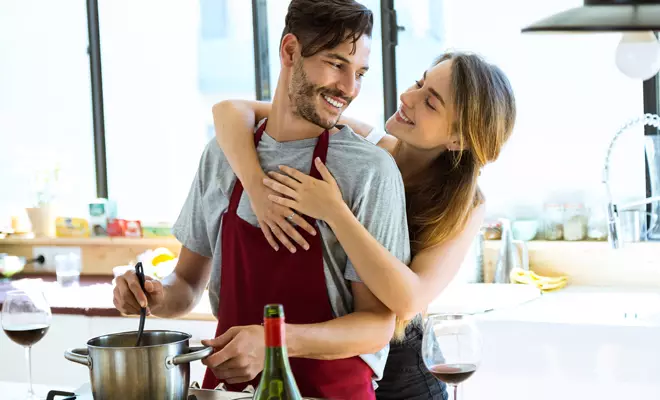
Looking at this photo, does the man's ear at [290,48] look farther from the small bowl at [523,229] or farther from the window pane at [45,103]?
the window pane at [45,103]

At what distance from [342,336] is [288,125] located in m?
0.50

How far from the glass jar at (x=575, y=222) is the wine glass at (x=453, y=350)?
222cm

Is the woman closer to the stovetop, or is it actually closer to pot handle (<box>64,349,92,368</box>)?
the stovetop

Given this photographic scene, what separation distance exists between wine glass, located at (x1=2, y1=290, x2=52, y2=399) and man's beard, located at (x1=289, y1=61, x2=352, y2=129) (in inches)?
26.4

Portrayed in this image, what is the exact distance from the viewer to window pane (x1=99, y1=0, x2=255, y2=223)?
168 inches

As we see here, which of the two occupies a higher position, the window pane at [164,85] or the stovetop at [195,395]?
the window pane at [164,85]

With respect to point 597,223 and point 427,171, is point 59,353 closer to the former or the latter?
point 427,171

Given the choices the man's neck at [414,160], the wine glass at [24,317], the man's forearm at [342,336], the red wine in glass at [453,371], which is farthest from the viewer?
the man's neck at [414,160]

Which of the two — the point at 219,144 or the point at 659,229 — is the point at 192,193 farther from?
the point at 659,229

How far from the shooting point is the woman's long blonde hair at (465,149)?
206 centimetres

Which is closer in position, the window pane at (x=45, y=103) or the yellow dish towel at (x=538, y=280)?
the yellow dish towel at (x=538, y=280)

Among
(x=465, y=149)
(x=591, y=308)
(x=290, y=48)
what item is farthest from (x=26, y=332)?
(x=591, y=308)

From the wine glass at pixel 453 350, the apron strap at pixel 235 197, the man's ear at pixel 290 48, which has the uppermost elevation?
the man's ear at pixel 290 48

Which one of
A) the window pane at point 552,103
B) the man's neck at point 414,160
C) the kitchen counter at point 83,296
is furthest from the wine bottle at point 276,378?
the window pane at point 552,103
